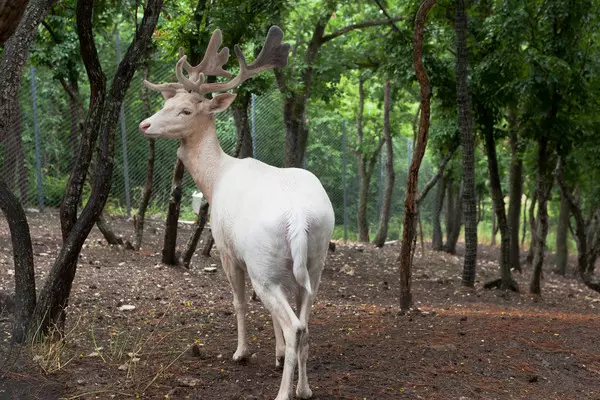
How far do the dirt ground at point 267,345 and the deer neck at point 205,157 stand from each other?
1.09 meters

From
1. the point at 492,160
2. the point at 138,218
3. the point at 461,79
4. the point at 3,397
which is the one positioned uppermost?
the point at 461,79

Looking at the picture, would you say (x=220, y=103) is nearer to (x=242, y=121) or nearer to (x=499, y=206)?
(x=242, y=121)

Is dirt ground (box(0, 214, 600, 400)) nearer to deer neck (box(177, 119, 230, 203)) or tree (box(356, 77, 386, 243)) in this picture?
deer neck (box(177, 119, 230, 203))

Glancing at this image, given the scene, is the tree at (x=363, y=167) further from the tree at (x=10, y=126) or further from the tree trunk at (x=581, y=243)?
the tree at (x=10, y=126)

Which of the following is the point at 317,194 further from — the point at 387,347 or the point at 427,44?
the point at 427,44

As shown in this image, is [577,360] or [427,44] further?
[427,44]

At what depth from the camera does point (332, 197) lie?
1820 centimetres

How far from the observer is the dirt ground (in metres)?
4.71

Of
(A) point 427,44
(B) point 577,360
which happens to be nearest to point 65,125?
(A) point 427,44

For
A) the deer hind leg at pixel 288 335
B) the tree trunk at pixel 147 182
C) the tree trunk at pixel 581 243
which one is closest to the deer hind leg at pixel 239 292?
the deer hind leg at pixel 288 335

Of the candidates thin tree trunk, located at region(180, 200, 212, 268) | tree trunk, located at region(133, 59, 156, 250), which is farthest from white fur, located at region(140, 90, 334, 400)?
tree trunk, located at region(133, 59, 156, 250)

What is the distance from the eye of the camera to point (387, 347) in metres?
5.86

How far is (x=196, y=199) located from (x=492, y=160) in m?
4.92

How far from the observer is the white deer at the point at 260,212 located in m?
4.29
